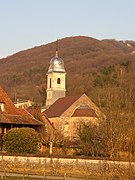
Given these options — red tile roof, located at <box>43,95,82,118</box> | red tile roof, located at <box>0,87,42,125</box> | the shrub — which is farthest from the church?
the shrub

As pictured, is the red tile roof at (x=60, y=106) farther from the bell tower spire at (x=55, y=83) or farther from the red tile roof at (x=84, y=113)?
the bell tower spire at (x=55, y=83)

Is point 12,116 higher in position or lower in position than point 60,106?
lower

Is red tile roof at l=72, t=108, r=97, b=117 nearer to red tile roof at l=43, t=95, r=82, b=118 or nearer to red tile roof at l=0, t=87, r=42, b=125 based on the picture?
red tile roof at l=43, t=95, r=82, b=118

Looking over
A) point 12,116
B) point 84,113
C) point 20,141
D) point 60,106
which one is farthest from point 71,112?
point 20,141

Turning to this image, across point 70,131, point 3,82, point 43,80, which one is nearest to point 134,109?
point 70,131

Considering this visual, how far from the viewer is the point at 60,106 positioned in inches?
2714

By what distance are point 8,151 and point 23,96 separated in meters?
77.0

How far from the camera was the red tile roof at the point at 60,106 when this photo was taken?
66.1 m

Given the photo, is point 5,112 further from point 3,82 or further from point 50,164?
point 3,82

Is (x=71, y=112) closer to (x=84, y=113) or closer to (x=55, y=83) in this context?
(x=84, y=113)

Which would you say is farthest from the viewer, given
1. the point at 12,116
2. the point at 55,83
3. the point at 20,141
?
the point at 55,83

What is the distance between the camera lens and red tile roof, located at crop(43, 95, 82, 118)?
217 feet

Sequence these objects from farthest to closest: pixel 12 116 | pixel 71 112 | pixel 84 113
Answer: pixel 71 112, pixel 84 113, pixel 12 116

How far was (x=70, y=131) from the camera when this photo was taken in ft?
204
